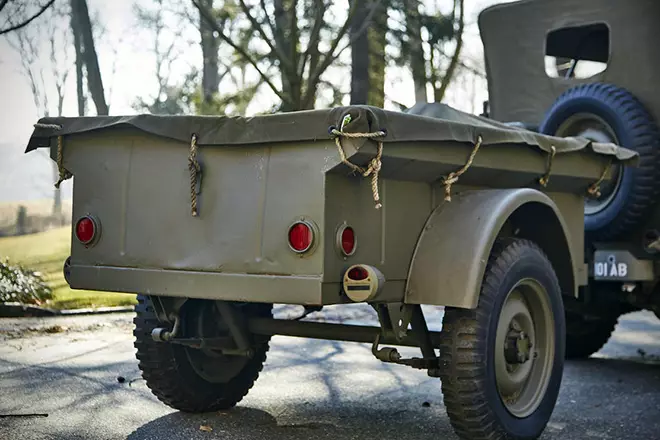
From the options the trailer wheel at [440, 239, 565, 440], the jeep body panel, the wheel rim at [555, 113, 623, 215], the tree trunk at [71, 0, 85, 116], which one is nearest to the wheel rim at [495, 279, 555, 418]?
the trailer wheel at [440, 239, 565, 440]

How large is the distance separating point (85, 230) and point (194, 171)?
72 cm

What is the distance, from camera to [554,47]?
311 inches

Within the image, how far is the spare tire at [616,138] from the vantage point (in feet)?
20.2

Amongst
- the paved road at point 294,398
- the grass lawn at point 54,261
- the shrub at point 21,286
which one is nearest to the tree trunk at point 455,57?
the grass lawn at point 54,261

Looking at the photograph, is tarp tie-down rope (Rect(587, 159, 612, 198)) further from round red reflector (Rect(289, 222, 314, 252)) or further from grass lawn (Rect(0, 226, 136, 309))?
grass lawn (Rect(0, 226, 136, 309))

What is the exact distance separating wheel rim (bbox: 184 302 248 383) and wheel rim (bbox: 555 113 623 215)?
2774 mm

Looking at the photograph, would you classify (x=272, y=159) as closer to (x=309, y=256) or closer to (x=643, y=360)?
(x=309, y=256)

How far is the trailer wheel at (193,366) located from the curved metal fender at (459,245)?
1.22m

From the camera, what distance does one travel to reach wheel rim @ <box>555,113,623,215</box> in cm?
645

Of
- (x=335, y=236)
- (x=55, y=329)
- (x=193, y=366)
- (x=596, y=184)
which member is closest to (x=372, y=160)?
(x=335, y=236)

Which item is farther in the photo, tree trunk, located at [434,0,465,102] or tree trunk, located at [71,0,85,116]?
tree trunk, located at [434,0,465,102]

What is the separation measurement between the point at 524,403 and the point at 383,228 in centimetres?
130

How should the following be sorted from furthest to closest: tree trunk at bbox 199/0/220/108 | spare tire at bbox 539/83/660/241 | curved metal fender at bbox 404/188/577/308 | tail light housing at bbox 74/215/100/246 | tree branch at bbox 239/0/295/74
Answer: tree trunk at bbox 199/0/220/108, tree branch at bbox 239/0/295/74, spare tire at bbox 539/83/660/241, tail light housing at bbox 74/215/100/246, curved metal fender at bbox 404/188/577/308

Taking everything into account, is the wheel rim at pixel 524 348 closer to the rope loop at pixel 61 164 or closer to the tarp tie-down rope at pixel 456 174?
the tarp tie-down rope at pixel 456 174
